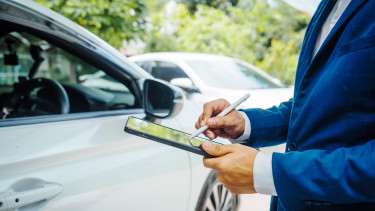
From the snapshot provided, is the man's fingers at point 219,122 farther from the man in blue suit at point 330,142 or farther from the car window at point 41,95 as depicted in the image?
the car window at point 41,95

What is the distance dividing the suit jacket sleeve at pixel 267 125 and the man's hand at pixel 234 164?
32 cm

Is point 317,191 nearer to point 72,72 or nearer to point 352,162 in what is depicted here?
point 352,162

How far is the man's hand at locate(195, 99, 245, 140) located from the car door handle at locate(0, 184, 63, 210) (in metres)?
0.58

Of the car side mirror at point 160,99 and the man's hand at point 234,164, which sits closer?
the man's hand at point 234,164

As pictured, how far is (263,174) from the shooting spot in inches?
31.4

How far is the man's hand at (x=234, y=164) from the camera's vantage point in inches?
31.3

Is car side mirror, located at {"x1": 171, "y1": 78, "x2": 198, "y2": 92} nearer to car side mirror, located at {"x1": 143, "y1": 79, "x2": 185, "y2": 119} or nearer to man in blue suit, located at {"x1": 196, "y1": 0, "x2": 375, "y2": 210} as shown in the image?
car side mirror, located at {"x1": 143, "y1": 79, "x2": 185, "y2": 119}

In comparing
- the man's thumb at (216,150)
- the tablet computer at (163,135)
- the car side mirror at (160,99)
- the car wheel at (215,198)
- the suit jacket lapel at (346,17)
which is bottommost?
the car wheel at (215,198)

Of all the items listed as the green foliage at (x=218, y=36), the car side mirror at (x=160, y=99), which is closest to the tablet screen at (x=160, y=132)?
the car side mirror at (x=160, y=99)

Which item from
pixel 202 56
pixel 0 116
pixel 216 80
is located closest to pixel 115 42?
pixel 202 56

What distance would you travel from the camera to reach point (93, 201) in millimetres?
1188

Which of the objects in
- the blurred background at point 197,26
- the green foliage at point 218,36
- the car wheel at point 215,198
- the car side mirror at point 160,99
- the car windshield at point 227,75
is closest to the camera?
the car side mirror at point 160,99

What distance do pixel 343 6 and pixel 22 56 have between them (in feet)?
9.63

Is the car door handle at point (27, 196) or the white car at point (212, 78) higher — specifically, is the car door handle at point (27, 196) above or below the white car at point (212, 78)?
below
